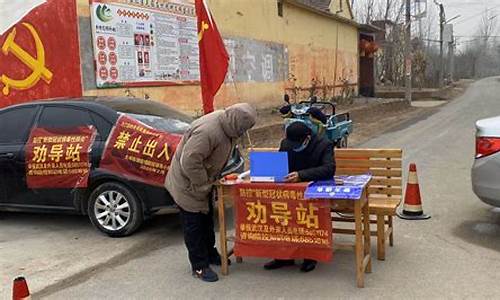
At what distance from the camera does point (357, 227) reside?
453 cm

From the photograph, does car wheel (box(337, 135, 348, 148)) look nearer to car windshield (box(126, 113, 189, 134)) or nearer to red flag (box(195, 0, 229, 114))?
red flag (box(195, 0, 229, 114))

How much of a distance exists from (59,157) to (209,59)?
3410 millimetres

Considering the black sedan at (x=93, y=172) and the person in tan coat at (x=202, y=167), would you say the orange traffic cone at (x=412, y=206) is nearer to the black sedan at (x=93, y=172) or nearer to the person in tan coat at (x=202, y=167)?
the black sedan at (x=93, y=172)

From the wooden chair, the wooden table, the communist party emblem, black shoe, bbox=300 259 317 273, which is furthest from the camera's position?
the communist party emblem

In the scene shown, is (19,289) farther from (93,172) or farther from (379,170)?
(379,170)

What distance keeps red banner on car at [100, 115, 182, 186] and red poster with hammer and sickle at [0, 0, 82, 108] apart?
606cm

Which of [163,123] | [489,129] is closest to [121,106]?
[163,123]

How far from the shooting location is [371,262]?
5277 mm

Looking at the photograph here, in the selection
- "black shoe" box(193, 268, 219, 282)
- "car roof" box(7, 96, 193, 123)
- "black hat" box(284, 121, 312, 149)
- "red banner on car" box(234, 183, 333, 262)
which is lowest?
"black shoe" box(193, 268, 219, 282)

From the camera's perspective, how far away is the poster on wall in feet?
41.5

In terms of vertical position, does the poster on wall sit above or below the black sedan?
above

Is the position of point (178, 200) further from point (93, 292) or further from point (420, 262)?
point (420, 262)

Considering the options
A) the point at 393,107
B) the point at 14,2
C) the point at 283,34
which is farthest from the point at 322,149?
the point at 393,107

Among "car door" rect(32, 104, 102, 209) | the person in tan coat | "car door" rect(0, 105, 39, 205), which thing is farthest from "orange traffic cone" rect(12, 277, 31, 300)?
"car door" rect(0, 105, 39, 205)
